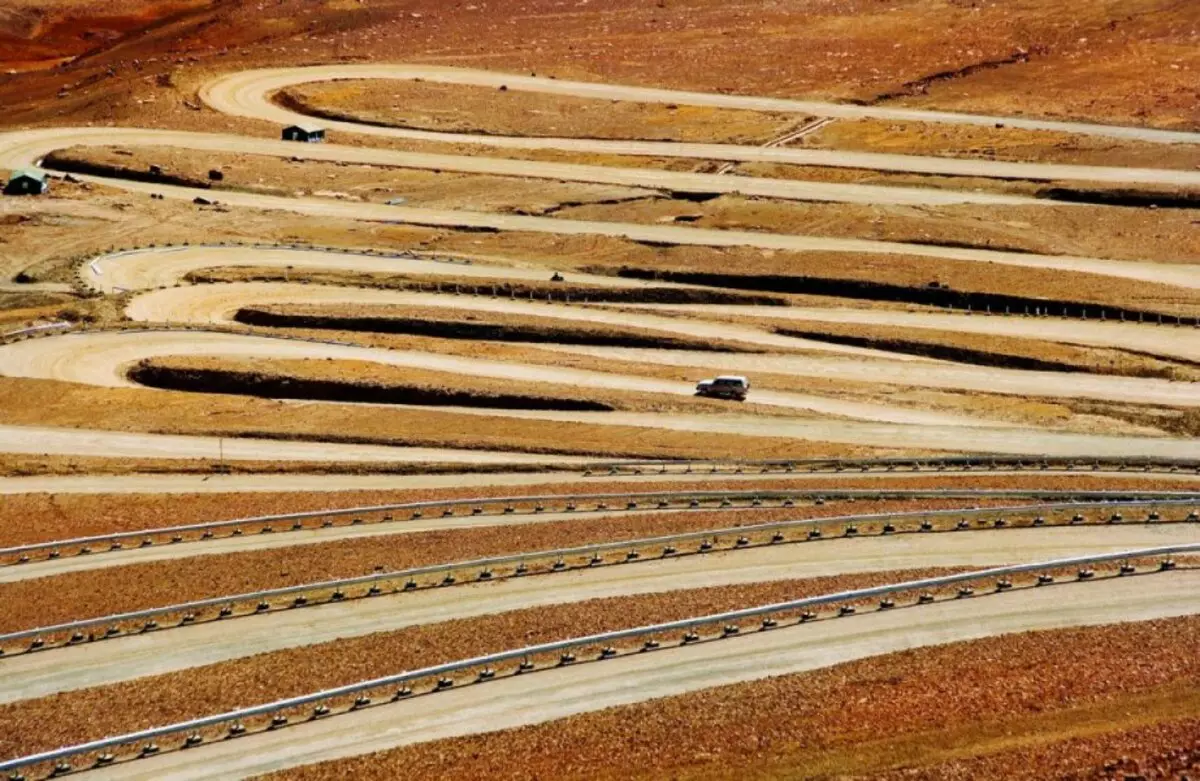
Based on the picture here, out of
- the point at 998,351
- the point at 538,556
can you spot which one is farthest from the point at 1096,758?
the point at 998,351

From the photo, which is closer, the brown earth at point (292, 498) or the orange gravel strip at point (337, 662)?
the orange gravel strip at point (337, 662)

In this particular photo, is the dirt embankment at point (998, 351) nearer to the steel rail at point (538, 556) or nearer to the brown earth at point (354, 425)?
the brown earth at point (354, 425)

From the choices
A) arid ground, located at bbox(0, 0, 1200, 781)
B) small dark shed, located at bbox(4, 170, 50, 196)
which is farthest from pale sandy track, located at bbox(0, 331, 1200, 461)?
A: small dark shed, located at bbox(4, 170, 50, 196)

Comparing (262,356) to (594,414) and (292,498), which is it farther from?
(292,498)

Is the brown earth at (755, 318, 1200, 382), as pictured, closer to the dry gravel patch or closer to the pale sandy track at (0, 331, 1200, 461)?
the pale sandy track at (0, 331, 1200, 461)

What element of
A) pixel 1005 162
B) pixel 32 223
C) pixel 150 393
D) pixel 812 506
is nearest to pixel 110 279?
pixel 32 223

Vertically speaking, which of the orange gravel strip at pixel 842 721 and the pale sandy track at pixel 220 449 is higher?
the orange gravel strip at pixel 842 721

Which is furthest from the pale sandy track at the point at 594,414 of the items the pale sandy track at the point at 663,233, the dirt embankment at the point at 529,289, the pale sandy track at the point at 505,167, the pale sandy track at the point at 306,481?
the pale sandy track at the point at 505,167
